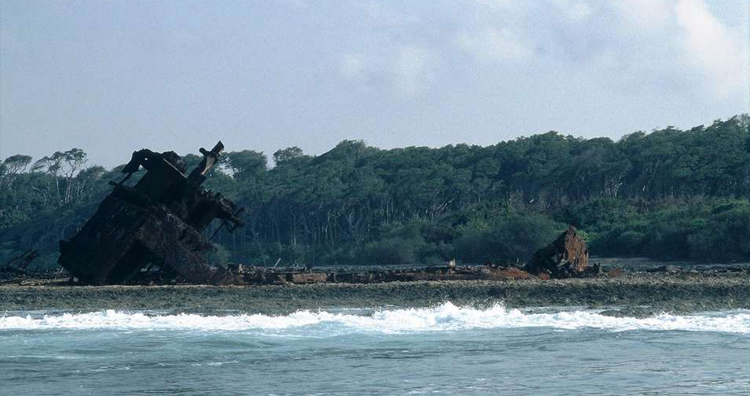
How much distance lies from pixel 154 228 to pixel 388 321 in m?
6.35

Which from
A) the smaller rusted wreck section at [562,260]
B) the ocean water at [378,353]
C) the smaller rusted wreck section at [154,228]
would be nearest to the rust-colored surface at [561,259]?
the smaller rusted wreck section at [562,260]

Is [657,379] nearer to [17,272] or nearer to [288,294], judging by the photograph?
[288,294]

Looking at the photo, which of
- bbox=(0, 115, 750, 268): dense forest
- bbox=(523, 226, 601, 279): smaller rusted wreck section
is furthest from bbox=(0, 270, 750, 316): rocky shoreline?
bbox=(0, 115, 750, 268): dense forest

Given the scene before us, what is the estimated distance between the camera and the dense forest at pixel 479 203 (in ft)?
136

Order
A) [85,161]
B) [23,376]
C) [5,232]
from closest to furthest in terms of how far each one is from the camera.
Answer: [23,376] → [5,232] → [85,161]

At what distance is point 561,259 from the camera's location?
26.6 m

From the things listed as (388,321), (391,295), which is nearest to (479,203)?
(391,295)

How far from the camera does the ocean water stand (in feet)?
45.2

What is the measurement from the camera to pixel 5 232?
67.8m

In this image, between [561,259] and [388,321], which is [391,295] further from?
[561,259]

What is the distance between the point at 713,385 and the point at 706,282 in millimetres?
10352

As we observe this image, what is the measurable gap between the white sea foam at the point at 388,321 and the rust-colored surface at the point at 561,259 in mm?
4967

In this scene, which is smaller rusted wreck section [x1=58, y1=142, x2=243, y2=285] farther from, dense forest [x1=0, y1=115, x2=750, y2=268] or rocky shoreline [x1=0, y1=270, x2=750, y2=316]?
dense forest [x1=0, y1=115, x2=750, y2=268]

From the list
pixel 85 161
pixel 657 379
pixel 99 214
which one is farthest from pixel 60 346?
pixel 85 161
